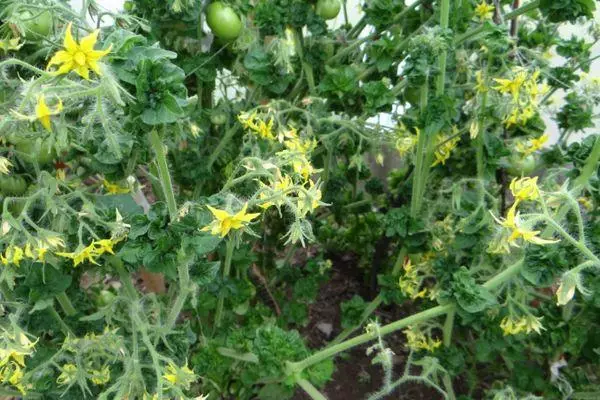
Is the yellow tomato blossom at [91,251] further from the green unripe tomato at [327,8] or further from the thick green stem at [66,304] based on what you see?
the green unripe tomato at [327,8]

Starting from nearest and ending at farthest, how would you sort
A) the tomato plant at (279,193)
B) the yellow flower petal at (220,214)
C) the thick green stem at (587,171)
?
the yellow flower petal at (220,214) < the tomato plant at (279,193) < the thick green stem at (587,171)

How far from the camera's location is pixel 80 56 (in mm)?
654

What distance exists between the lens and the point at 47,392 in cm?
114

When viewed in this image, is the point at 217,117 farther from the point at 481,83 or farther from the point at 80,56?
the point at 80,56

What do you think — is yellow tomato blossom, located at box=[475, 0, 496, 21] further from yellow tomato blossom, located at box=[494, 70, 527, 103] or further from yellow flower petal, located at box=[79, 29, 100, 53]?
yellow flower petal, located at box=[79, 29, 100, 53]

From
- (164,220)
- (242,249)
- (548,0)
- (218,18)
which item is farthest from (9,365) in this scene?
(548,0)

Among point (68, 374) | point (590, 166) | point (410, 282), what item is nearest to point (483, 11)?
point (590, 166)

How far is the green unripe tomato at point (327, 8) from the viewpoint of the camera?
54.9 inches

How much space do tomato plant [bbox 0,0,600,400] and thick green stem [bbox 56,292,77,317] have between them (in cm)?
2

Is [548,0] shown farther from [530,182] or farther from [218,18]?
[218,18]

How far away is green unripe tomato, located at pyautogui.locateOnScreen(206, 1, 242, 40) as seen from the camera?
4.13 feet

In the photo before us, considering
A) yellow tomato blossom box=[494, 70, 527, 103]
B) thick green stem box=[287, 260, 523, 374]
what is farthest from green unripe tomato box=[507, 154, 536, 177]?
thick green stem box=[287, 260, 523, 374]

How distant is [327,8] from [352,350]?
1013 mm

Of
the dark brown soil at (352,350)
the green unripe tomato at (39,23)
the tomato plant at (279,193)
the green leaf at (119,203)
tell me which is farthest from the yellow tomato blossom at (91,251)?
the dark brown soil at (352,350)
